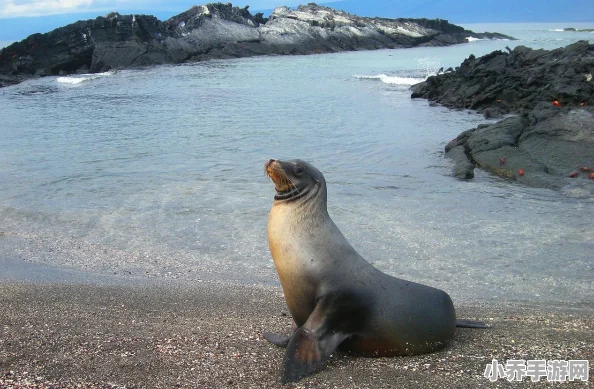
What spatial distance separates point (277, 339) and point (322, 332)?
0.45 m

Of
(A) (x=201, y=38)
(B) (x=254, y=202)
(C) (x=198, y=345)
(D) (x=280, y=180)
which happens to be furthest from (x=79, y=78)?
(C) (x=198, y=345)

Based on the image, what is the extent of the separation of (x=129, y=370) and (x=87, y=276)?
2.92m

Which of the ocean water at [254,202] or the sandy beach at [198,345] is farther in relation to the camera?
the ocean water at [254,202]

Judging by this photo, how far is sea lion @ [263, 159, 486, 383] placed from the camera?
12.5ft

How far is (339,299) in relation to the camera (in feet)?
12.6

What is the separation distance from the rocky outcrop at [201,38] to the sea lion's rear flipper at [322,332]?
33.5m

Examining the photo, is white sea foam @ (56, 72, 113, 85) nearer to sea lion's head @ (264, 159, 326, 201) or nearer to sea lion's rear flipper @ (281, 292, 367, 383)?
sea lion's head @ (264, 159, 326, 201)

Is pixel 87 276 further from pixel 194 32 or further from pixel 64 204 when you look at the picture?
pixel 194 32

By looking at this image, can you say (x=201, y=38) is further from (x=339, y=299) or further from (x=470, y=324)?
(x=339, y=299)

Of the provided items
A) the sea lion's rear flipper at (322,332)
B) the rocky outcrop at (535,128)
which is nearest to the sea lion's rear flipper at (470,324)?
the sea lion's rear flipper at (322,332)

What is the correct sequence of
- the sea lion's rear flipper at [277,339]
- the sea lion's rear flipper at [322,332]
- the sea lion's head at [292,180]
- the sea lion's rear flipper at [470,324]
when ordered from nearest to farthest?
the sea lion's rear flipper at [322,332], the sea lion's rear flipper at [277,339], the sea lion's head at [292,180], the sea lion's rear flipper at [470,324]

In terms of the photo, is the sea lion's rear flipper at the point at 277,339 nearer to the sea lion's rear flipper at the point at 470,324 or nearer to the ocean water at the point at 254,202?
the sea lion's rear flipper at the point at 470,324

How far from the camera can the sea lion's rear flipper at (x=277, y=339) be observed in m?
4.06

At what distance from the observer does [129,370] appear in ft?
11.5
